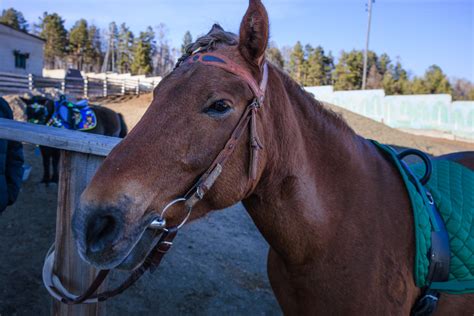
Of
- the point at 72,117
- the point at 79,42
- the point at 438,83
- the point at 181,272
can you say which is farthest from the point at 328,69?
the point at 181,272

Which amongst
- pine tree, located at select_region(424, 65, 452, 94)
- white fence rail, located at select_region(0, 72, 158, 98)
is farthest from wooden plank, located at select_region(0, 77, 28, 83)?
pine tree, located at select_region(424, 65, 452, 94)

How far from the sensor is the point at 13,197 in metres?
2.96

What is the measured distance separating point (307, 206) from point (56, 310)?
173cm

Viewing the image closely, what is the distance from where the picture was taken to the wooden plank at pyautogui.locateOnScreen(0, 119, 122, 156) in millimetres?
2018

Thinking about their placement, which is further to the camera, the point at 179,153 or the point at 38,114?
the point at 38,114

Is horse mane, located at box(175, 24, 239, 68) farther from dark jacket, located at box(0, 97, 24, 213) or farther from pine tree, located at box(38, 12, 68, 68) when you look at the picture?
pine tree, located at box(38, 12, 68, 68)

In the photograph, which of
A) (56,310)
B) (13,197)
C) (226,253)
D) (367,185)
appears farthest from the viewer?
(226,253)

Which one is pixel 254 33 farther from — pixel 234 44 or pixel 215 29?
pixel 215 29

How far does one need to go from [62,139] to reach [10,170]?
4.48ft

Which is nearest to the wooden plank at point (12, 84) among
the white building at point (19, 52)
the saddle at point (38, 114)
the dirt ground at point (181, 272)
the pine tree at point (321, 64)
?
the white building at point (19, 52)

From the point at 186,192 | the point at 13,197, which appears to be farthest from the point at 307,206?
the point at 13,197

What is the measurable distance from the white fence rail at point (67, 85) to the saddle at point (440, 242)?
1516cm

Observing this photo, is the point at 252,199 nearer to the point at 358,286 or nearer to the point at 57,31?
the point at 358,286

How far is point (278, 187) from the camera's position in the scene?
1724mm
